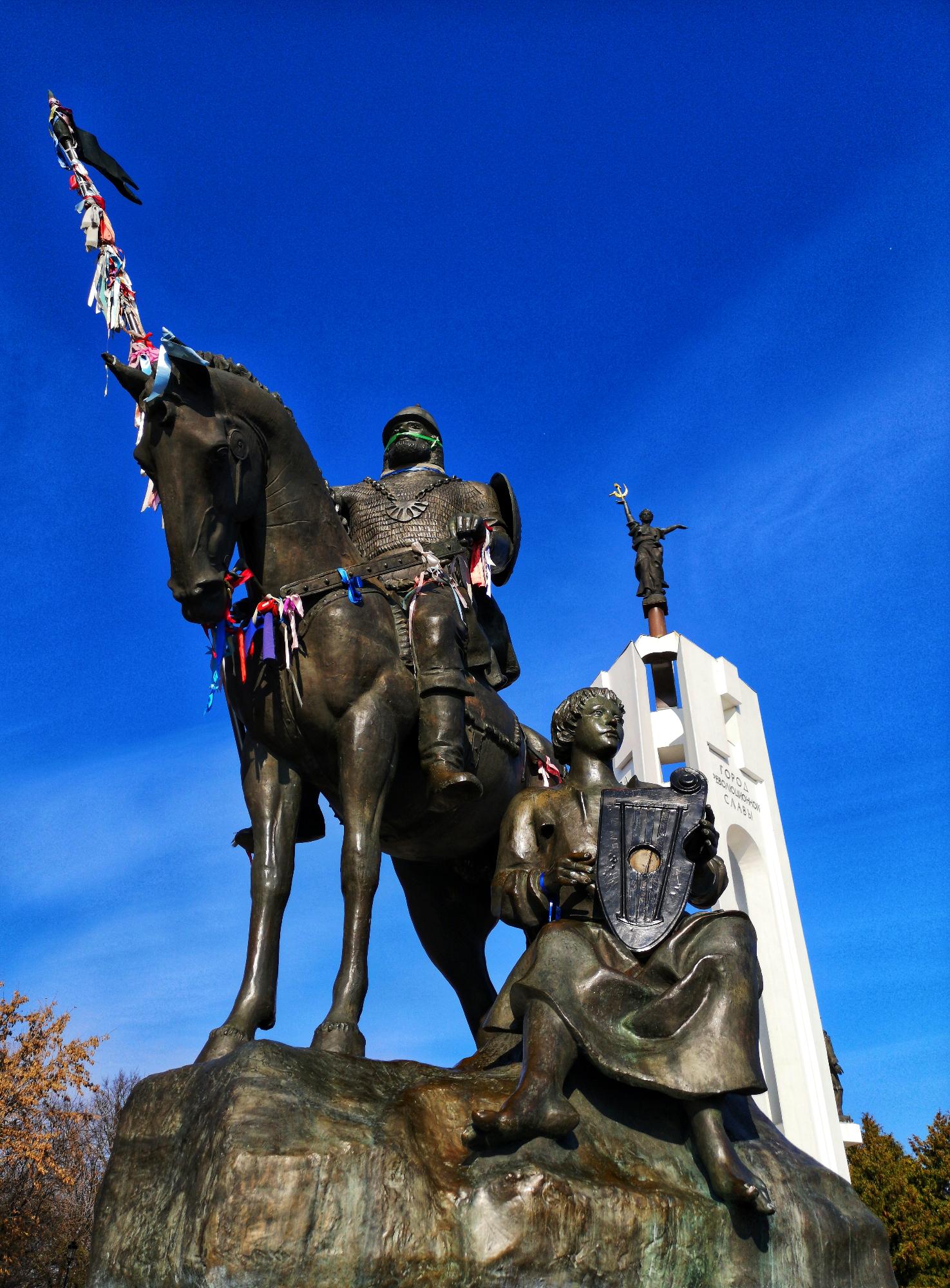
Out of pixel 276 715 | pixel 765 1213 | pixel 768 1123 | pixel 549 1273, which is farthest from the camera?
pixel 276 715

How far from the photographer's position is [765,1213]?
391cm

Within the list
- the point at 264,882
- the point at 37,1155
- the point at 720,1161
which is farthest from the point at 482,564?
the point at 37,1155

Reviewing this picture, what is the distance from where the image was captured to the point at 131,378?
16.1 feet

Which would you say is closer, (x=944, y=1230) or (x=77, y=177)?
(x=77, y=177)

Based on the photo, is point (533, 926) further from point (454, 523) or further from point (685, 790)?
point (454, 523)

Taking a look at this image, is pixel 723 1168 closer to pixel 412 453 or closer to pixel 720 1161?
pixel 720 1161

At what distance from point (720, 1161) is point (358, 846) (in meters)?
1.86

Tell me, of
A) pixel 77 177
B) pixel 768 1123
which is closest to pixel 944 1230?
pixel 768 1123

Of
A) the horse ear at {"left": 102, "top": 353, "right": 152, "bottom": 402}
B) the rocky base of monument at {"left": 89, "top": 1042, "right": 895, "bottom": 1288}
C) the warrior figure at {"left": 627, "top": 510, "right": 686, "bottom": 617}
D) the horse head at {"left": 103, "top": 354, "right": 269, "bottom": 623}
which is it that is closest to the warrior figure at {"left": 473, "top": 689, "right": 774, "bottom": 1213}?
the rocky base of monument at {"left": 89, "top": 1042, "right": 895, "bottom": 1288}

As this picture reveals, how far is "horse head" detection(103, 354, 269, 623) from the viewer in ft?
15.9

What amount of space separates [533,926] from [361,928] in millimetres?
746

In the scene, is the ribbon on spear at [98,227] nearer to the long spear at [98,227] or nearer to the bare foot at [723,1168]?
the long spear at [98,227]

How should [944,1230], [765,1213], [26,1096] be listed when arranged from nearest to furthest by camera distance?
[765,1213]
[26,1096]
[944,1230]

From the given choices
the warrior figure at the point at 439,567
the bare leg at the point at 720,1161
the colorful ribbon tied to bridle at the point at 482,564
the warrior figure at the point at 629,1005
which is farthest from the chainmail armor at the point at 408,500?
the bare leg at the point at 720,1161
